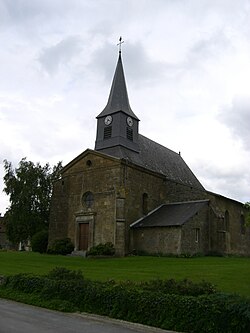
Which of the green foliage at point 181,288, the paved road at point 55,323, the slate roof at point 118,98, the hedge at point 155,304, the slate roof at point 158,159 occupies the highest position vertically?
the slate roof at point 118,98

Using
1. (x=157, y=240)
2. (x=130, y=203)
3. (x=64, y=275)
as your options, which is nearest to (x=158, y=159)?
(x=130, y=203)

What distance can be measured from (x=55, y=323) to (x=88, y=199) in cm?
2513

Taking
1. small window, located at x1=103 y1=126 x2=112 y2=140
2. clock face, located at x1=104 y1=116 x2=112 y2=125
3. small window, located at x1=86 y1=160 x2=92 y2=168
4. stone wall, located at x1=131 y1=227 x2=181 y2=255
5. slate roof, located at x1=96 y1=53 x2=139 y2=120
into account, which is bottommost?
stone wall, located at x1=131 y1=227 x2=181 y2=255

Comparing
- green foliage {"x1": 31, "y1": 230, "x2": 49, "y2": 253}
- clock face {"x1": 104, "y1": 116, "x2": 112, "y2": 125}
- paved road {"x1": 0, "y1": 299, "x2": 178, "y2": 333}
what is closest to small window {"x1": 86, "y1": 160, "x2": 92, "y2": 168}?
clock face {"x1": 104, "y1": 116, "x2": 112, "y2": 125}

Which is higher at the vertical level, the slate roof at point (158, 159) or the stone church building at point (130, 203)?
the slate roof at point (158, 159)

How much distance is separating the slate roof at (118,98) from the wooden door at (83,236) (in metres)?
10.9

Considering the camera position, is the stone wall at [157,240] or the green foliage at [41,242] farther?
the green foliage at [41,242]

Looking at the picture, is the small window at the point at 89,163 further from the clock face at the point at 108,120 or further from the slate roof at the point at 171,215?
the slate roof at the point at 171,215

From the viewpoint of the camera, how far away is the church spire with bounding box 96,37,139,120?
124 feet

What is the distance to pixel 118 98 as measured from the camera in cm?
3878

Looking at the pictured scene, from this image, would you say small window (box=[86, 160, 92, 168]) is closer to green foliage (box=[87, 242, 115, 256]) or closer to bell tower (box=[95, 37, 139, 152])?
bell tower (box=[95, 37, 139, 152])

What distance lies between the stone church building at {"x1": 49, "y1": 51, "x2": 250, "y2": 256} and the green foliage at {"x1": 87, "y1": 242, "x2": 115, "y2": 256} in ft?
1.91

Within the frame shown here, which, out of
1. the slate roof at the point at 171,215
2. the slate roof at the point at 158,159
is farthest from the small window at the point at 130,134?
the slate roof at the point at 171,215

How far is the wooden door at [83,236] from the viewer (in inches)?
1319
